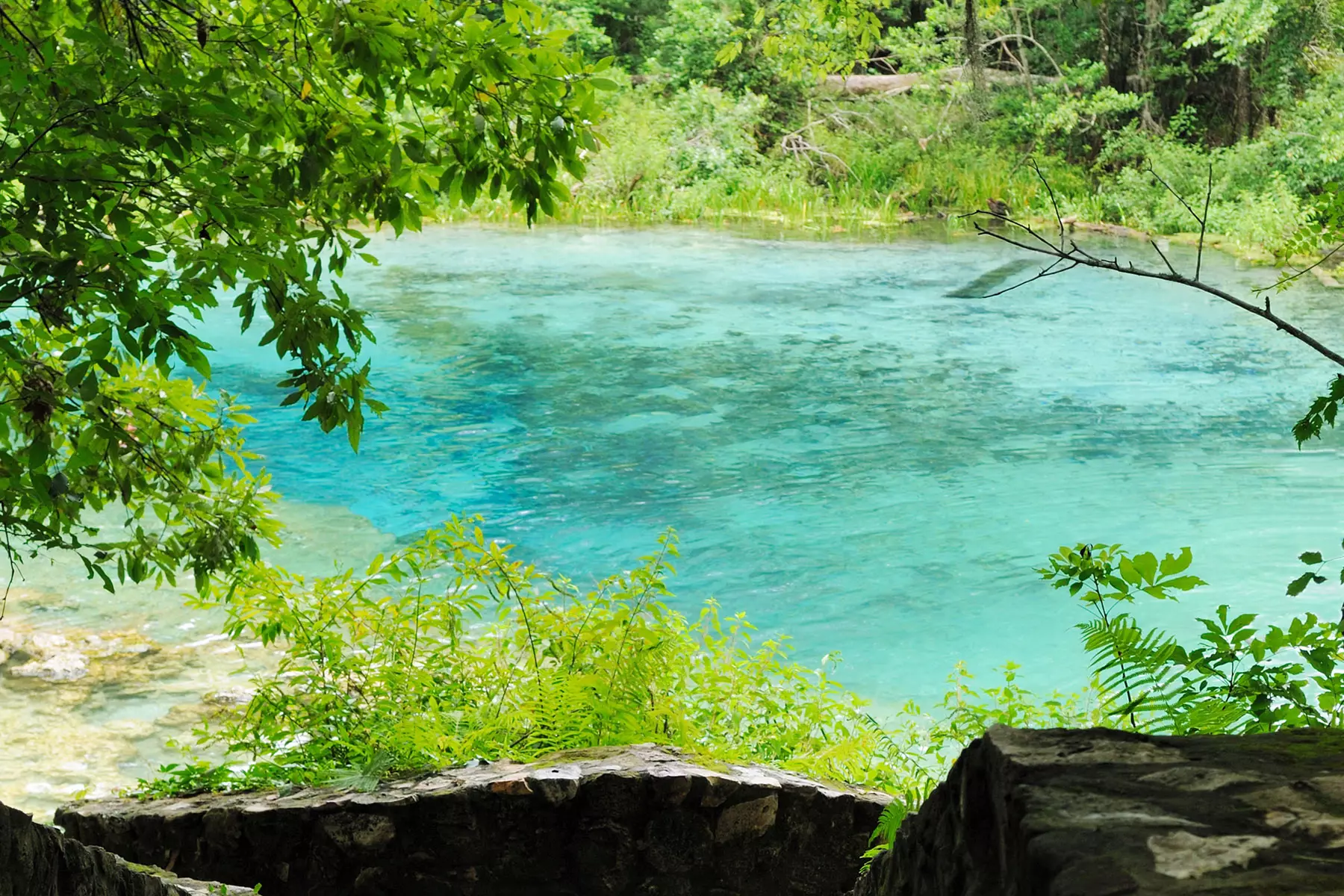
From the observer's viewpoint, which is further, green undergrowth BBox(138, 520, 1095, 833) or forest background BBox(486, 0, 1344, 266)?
forest background BBox(486, 0, 1344, 266)

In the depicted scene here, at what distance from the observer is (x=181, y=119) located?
2.48m

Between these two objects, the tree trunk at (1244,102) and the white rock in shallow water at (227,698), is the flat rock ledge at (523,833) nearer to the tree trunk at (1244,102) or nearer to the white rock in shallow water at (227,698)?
the white rock in shallow water at (227,698)

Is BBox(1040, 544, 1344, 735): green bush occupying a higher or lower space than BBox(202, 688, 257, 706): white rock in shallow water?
higher

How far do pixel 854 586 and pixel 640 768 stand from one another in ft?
13.4

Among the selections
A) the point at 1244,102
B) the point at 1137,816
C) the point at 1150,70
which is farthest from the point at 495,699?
the point at 1244,102

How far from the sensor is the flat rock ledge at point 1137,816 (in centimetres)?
130

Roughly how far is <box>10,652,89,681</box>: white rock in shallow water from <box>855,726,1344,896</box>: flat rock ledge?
17.2 feet

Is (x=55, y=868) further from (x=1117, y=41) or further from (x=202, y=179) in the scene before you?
(x=1117, y=41)

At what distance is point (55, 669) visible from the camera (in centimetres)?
598

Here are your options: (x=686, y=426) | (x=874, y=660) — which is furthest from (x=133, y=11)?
(x=686, y=426)

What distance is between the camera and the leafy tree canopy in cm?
240

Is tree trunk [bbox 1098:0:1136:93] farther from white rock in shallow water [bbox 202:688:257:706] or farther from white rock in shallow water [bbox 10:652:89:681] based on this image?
white rock in shallow water [bbox 10:652:89:681]

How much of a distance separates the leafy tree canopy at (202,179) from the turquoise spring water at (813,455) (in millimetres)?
2210

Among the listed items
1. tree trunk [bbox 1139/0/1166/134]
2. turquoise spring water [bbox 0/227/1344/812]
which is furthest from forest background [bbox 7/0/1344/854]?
tree trunk [bbox 1139/0/1166/134]
